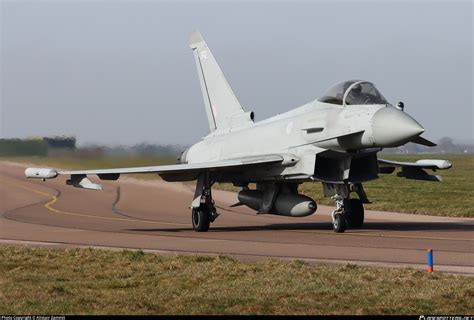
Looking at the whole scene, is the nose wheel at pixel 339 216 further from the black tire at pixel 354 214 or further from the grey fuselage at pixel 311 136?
the black tire at pixel 354 214

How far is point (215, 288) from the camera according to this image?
11.1 m

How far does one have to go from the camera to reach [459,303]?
9.86m

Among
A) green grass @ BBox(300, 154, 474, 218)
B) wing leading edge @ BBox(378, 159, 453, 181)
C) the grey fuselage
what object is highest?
the grey fuselage

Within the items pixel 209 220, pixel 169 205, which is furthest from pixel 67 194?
pixel 209 220

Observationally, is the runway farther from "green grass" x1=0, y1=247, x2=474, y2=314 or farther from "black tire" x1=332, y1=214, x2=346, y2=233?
"green grass" x1=0, y1=247, x2=474, y2=314

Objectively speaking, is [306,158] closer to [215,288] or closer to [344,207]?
[344,207]

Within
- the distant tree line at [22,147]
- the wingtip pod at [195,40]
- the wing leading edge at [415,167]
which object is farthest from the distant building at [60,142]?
the wing leading edge at [415,167]

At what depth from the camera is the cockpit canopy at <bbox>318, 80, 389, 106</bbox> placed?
62.7ft

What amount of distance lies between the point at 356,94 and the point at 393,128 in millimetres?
1575

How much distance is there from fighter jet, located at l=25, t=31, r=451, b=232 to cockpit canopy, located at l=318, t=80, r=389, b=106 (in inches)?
0.9

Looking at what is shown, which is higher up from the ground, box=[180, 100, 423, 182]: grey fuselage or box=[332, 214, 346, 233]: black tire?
box=[180, 100, 423, 182]: grey fuselage

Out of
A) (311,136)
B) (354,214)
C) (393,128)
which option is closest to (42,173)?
(311,136)

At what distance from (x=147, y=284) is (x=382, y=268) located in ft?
11.7

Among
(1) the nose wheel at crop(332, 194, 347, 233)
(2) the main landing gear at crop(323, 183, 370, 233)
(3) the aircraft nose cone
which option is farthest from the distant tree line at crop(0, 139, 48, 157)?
(3) the aircraft nose cone
